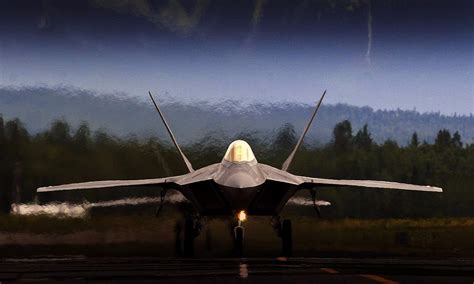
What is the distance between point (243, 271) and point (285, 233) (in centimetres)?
728

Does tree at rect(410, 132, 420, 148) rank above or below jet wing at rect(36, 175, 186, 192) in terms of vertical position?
above

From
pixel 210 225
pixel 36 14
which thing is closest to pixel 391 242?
pixel 210 225

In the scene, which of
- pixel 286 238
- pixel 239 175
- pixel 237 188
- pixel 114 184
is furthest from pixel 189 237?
pixel 237 188

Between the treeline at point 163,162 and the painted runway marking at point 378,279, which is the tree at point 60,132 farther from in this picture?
the painted runway marking at point 378,279

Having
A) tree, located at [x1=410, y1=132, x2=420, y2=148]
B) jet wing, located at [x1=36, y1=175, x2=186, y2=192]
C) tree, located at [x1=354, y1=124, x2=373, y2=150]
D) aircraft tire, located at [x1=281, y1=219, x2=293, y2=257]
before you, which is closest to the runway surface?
aircraft tire, located at [x1=281, y1=219, x2=293, y2=257]

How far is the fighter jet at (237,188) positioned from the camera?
61.2 ft

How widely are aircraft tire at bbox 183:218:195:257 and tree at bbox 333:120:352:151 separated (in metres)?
5.78

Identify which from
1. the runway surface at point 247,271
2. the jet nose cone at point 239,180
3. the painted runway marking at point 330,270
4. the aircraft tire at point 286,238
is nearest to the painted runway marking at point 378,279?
the runway surface at point 247,271

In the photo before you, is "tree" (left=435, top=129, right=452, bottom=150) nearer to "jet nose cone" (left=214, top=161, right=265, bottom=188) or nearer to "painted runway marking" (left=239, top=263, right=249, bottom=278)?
"jet nose cone" (left=214, top=161, right=265, bottom=188)

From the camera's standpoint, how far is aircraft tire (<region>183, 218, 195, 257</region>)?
20689mm

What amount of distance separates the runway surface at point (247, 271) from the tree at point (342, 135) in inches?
324

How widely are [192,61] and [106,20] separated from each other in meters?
3.20

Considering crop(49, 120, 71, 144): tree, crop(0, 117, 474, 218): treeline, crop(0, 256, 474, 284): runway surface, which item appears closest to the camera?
crop(0, 256, 474, 284): runway surface

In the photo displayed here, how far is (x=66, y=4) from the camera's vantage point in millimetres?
27906
